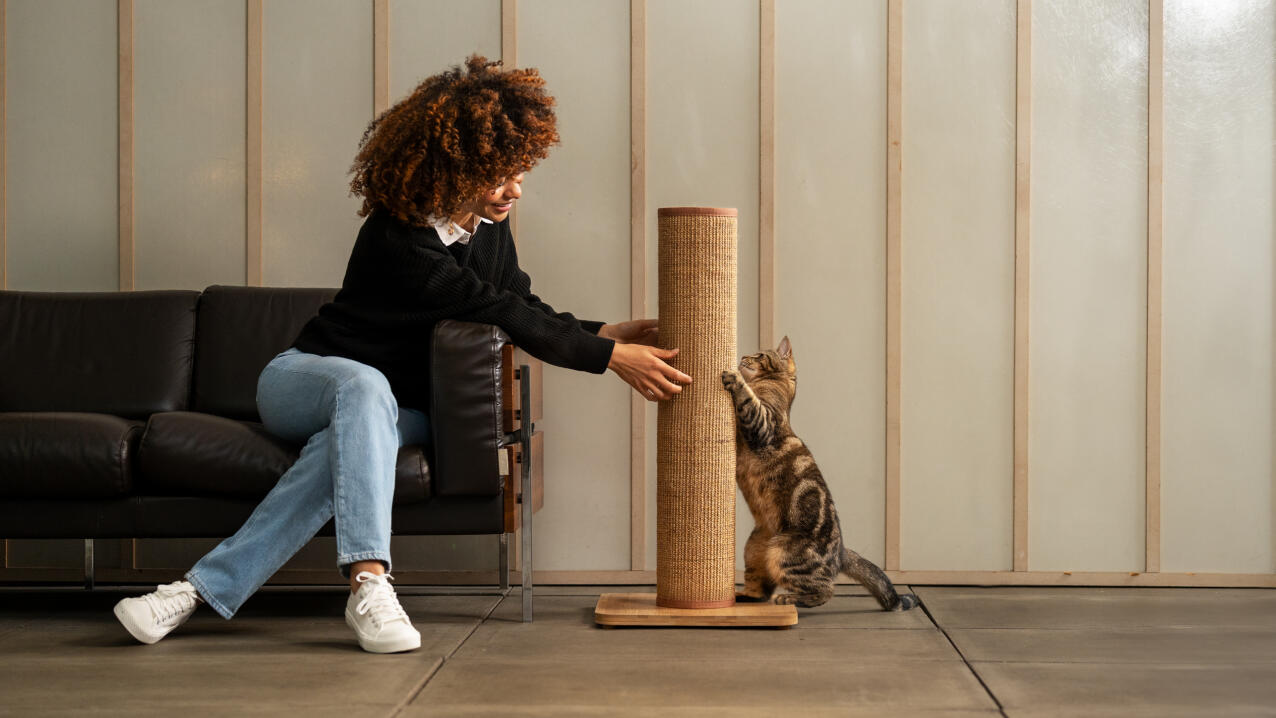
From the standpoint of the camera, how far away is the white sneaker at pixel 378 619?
2225 millimetres

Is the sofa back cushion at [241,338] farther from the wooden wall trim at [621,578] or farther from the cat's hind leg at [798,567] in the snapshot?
the cat's hind leg at [798,567]

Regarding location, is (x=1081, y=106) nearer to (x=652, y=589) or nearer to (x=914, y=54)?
(x=914, y=54)

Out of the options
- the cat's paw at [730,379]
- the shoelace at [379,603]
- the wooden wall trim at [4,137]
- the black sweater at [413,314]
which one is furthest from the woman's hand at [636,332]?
the wooden wall trim at [4,137]

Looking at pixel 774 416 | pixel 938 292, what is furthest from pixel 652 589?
pixel 938 292

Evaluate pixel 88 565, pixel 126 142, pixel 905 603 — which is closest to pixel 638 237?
pixel 905 603

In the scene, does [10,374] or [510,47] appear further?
[510,47]

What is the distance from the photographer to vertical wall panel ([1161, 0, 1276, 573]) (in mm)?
3182

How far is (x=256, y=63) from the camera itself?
3.31 m

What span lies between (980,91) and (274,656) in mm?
2337

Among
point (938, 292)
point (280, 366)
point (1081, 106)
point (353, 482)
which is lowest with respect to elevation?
point (353, 482)

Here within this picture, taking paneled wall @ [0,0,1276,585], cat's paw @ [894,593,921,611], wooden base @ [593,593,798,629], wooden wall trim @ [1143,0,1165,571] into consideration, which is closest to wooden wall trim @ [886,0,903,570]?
paneled wall @ [0,0,1276,585]

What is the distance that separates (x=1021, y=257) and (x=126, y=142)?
2568 mm

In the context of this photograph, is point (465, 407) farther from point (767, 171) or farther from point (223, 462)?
point (767, 171)

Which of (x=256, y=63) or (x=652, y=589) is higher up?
(x=256, y=63)
